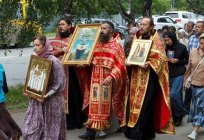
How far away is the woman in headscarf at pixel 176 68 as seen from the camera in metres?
8.63

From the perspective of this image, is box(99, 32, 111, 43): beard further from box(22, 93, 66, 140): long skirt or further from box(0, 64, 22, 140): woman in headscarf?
box(0, 64, 22, 140): woman in headscarf

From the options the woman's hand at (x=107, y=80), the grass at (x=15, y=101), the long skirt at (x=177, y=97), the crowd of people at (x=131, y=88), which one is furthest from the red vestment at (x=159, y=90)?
the grass at (x=15, y=101)

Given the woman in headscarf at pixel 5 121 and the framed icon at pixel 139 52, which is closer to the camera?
the woman in headscarf at pixel 5 121

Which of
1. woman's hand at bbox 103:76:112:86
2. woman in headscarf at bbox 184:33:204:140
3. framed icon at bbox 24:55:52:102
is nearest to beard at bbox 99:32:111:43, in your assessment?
woman's hand at bbox 103:76:112:86

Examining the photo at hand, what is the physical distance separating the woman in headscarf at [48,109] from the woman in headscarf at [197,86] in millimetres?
2335

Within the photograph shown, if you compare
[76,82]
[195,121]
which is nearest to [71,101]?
[76,82]

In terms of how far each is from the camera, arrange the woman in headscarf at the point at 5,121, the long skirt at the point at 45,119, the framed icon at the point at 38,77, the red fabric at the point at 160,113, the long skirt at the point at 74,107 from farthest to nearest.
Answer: the long skirt at the point at 74,107 → the red fabric at the point at 160,113 → the woman in headscarf at the point at 5,121 → the long skirt at the point at 45,119 → the framed icon at the point at 38,77

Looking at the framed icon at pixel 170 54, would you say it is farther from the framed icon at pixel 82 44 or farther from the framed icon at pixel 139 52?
the framed icon at pixel 82 44

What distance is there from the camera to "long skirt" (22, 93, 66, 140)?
6293 mm

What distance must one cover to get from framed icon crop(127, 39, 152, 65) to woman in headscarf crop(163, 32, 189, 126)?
46.5 inches

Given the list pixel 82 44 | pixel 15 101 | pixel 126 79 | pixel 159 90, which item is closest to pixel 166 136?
pixel 159 90

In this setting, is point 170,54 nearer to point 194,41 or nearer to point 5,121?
point 194,41

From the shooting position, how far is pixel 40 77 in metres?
6.27

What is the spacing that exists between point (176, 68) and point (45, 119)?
325cm
